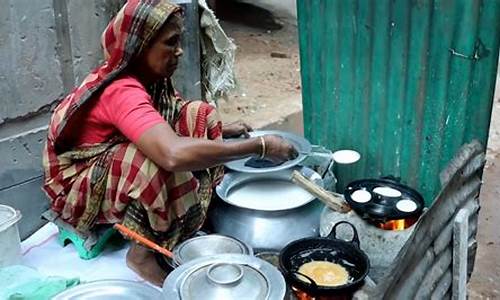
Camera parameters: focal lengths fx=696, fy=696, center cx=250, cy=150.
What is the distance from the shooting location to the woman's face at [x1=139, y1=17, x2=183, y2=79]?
227 cm

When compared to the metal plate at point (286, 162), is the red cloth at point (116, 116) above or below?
above

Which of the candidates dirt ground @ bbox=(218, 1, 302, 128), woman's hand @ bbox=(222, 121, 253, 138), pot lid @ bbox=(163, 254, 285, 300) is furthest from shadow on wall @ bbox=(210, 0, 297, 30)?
pot lid @ bbox=(163, 254, 285, 300)

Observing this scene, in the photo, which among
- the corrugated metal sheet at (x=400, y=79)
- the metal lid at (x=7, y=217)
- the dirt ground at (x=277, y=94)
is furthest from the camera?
the dirt ground at (x=277, y=94)

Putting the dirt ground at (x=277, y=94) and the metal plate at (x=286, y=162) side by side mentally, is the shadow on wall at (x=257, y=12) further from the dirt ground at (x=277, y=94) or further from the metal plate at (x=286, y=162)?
the metal plate at (x=286, y=162)

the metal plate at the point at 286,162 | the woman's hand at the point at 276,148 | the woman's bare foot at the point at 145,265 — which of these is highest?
the woman's hand at the point at 276,148

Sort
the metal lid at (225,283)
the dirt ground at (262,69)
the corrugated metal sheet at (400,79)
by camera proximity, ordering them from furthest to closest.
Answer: the dirt ground at (262,69) < the corrugated metal sheet at (400,79) < the metal lid at (225,283)

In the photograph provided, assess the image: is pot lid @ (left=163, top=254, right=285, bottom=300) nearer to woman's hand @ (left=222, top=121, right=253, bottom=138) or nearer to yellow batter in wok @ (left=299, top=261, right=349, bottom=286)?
yellow batter in wok @ (left=299, top=261, right=349, bottom=286)

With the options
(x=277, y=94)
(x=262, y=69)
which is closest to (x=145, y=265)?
(x=277, y=94)

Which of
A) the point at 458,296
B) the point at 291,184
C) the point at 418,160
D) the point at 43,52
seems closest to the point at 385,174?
the point at 418,160

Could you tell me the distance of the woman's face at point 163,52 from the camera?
2.27 m

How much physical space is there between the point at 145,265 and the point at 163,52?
29.6 inches

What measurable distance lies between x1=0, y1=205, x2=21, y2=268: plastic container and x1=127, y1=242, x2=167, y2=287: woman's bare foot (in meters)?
0.41

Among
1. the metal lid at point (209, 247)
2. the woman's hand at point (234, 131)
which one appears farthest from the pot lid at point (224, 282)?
the woman's hand at point (234, 131)

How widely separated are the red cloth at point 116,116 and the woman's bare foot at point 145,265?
16.2 inches
